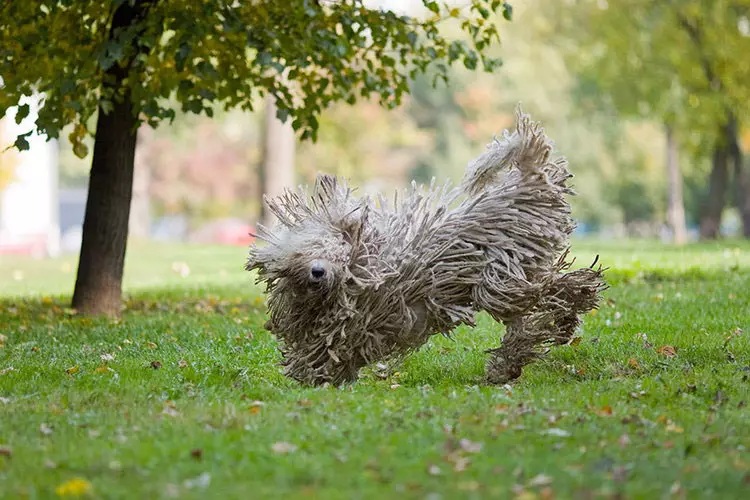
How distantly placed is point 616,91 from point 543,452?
23.6 m

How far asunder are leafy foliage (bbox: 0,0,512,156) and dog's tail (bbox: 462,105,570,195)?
2.63 meters

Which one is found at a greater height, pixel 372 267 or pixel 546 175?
pixel 546 175

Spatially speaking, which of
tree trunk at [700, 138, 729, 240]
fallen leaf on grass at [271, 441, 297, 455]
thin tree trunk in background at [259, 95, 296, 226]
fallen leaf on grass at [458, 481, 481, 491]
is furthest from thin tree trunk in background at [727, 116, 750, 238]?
fallen leaf on grass at [458, 481, 481, 491]

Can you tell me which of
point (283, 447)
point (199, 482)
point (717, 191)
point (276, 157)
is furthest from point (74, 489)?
point (717, 191)

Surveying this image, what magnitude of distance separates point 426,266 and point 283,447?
82.3 inches

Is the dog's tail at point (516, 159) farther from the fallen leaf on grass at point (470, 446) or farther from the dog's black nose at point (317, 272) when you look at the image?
the fallen leaf on grass at point (470, 446)

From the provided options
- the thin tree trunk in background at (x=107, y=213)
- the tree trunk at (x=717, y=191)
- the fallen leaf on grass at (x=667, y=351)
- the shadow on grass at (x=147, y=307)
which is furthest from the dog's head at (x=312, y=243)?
the tree trunk at (x=717, y=191)

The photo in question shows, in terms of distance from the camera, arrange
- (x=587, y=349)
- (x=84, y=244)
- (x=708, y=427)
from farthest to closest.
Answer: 1. (x=84, y=244)
2. (x=587, y=349)
3. (x=708, y=427)

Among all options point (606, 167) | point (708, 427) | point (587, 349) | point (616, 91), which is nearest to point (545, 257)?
point (587, 349)

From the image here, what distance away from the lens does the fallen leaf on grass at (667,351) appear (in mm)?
7262

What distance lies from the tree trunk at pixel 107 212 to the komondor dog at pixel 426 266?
4.10 metres

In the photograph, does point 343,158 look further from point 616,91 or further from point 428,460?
point 428,460

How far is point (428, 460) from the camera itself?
4449mm

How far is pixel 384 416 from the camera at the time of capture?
17.5 feet
